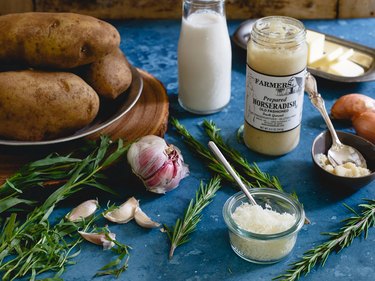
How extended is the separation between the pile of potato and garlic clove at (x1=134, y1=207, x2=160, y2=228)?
8.7 inches

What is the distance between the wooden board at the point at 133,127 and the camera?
113cm

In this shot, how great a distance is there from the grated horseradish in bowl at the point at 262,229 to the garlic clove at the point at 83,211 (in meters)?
0.24

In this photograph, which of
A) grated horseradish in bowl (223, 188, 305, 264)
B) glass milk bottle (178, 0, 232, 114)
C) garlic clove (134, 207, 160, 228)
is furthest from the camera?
glass milk bottle (178, 0, 232, 114)

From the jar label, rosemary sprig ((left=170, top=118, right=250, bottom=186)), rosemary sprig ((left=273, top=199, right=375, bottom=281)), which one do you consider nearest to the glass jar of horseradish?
the jar label

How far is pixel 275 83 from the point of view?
1092 mm

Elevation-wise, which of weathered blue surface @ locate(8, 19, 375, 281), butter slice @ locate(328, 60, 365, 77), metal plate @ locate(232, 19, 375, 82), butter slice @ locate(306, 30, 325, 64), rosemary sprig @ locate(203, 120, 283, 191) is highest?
butter slice @ locate(306, 30, 325, 64)

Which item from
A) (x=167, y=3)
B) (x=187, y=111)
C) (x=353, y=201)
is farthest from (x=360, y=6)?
(x=353, y=201)

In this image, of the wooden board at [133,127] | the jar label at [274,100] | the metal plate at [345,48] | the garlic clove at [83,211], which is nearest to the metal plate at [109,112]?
the wooden board at [133,127]

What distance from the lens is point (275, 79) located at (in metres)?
1.09

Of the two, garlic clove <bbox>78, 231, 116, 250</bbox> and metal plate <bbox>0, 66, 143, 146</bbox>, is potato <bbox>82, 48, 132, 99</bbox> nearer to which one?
metal plate <bbox>0, 66, 143, 146</bbox>

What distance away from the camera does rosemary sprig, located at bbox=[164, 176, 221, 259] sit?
0.99 metres

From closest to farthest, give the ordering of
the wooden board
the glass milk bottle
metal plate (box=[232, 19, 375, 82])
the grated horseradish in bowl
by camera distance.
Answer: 1. the grated horseradish in bowl
2. the wooden board
3. the glass milk bottle
4. metal plate (box=[232, 19, 375, 82])

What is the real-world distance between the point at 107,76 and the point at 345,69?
60cm

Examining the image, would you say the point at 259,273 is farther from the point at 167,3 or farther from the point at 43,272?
the point at 167,3
